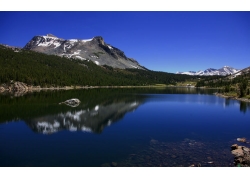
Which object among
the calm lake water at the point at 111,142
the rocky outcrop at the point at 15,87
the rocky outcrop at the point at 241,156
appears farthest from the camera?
the rocky outcrop at the point at 15,87

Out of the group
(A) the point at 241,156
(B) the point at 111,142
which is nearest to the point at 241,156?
(A) the point at 241,156

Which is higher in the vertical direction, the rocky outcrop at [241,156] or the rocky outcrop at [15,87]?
the rocky outcrop at [15,87]

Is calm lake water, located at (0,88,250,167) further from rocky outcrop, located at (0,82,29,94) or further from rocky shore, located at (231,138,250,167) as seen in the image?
rocky outcrop, located at (0,82,29,94)

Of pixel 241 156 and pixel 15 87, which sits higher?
pixel 15 87

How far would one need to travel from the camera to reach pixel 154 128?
122ft

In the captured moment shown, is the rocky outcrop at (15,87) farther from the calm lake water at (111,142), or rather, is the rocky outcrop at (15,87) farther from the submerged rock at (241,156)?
the submerged rock at (241,156)

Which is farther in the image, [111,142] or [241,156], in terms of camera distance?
[111,142]

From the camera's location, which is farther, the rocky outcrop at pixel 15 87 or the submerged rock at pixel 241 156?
the rocky outcrop at pixel 15 87

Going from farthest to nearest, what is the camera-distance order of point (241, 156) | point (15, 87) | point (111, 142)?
1. point (15, 87)
2. point (111, 142)
3. point (241, 156)

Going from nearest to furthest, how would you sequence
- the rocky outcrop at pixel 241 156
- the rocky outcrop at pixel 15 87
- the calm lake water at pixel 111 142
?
1. the rocky outcrop at pixel 241 156
2. the calm lake water at pixel 111 142
3. the rocky outcrop at pixel 15 87

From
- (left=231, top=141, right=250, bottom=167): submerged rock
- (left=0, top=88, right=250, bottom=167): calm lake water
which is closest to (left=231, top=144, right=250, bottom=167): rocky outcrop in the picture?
(left=231, top=141, right=250, bottom=167): submerged rock

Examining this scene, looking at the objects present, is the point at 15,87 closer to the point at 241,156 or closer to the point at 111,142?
the point at 111,142

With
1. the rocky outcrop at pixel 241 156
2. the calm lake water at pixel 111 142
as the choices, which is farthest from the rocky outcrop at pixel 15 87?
the rocky outcrop at pixel 241 156

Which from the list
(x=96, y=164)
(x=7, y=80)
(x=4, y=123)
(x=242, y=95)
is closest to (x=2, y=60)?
(x=7, y=80)
